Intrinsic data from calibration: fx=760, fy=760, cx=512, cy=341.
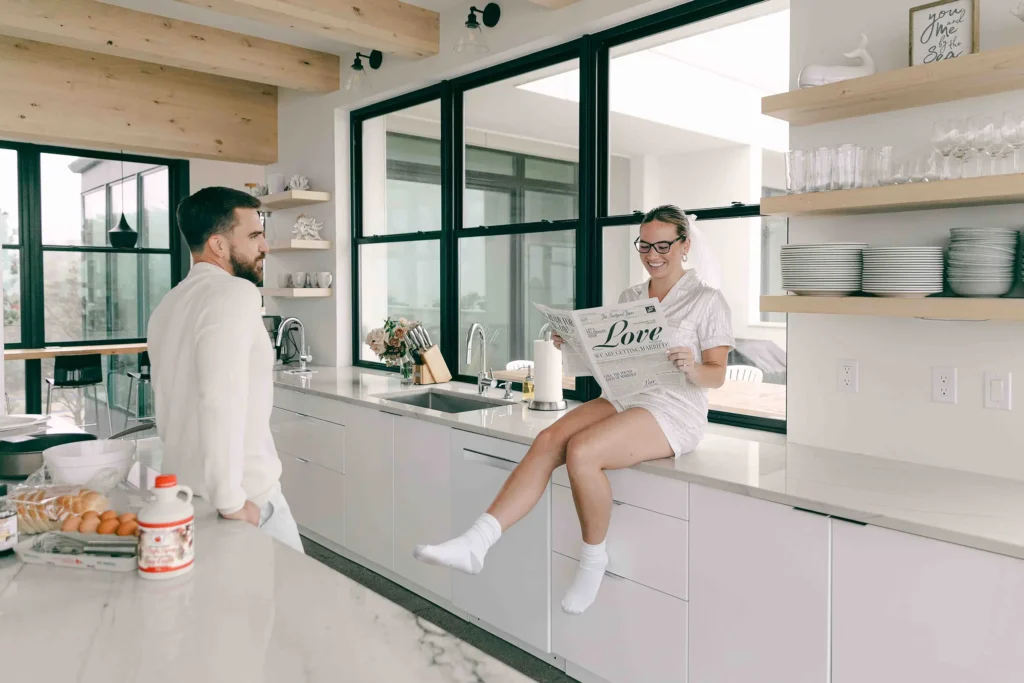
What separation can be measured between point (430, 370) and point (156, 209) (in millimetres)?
4205

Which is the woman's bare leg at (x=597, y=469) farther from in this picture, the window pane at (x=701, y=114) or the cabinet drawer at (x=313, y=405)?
the cabinet drawer at (x=313, y=405)

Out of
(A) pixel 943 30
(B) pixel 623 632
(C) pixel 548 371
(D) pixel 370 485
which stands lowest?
(B) pixel 623 632

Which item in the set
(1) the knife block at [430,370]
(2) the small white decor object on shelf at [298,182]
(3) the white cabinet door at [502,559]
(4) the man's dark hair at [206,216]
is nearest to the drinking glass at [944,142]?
(3) the white cabinet door at [502,559]

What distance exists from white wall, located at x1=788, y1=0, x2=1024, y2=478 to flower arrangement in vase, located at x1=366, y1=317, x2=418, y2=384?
215cm

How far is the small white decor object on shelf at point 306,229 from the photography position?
16.7 feet

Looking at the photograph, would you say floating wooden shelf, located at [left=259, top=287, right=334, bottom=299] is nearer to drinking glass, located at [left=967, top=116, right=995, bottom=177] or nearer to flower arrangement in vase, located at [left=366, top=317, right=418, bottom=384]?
flower arrangement in vase, located at [left=366, top=317, right=418, bottom=384]

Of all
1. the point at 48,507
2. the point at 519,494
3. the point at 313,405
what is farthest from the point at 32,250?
the point at 48,507

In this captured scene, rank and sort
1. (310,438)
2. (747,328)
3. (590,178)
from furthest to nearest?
(310,438) → (590,178) → (747,328)

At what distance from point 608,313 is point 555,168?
145cm

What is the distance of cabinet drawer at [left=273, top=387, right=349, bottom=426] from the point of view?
3.84m

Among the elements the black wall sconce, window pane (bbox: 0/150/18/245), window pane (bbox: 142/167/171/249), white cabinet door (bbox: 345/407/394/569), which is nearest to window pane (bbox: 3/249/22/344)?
window pane (bbox: 0/150/18/245)

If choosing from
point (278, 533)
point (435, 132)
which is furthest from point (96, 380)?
point (278, 533)

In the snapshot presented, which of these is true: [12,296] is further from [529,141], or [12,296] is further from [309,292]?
[529,141]

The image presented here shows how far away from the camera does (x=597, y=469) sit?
2369 millimetres
